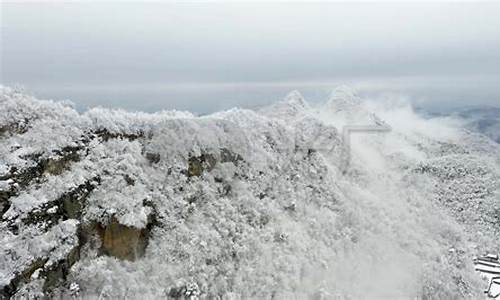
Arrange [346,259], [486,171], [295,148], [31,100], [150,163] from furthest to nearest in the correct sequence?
[486,171]
[295,148]
[346,259]
[150,163]
[31,100]

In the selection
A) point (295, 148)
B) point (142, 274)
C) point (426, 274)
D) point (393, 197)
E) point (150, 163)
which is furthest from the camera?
point (393, 197)

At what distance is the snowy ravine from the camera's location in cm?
1398

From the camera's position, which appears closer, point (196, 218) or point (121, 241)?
point (121, 241)

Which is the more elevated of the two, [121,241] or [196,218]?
[121,241]

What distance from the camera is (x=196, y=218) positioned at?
748 inches

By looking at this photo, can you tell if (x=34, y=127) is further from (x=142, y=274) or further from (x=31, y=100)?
(x=142, y=274)

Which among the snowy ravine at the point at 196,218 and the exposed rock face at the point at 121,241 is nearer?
the snowy ravine at the point at 196,218

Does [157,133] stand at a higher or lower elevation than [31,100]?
lower

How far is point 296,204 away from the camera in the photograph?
24922 millimetres

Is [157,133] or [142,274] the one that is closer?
[142,274]

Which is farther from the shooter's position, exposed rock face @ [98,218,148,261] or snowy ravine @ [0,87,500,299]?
exposed rock face @ [98,218,148,261]

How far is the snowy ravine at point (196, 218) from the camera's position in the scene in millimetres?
13984

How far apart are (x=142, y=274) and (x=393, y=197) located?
25910mm

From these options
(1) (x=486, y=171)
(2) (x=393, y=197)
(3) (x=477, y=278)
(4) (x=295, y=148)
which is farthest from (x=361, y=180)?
(1) (x=486, y=171)
